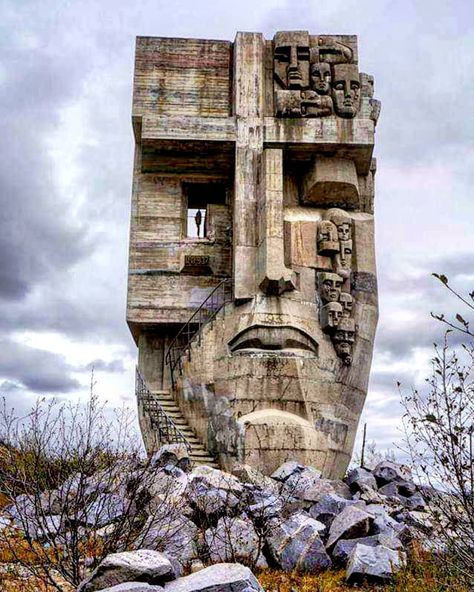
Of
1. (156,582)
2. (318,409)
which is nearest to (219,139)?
(318,409)

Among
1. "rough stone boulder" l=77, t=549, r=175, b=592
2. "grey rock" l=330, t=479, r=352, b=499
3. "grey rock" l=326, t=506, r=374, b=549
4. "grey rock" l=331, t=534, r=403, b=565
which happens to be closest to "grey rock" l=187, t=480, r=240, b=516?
"grey rock" l=326, t=506, r=374, b=549

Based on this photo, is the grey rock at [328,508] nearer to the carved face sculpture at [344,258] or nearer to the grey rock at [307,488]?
the grey rock at [307,488]

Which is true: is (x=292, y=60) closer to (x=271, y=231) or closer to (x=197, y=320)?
(x=271, y=231)

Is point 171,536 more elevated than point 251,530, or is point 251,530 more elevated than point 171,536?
point 251,530

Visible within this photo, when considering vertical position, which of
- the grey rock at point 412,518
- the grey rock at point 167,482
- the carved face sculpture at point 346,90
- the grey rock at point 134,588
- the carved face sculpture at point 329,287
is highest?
the carved face sculpture at point 346,90

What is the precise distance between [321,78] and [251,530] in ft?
38.8

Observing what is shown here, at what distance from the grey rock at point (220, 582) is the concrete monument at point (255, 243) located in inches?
338

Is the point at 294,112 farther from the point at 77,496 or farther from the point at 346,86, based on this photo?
the point at 77,496

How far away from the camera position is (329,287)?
1623cm

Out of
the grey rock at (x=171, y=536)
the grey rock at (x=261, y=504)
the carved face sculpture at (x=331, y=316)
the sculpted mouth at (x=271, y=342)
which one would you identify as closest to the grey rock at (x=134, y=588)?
the grey rock at (x=171, y=536)

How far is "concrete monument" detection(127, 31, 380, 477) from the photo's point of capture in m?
15.4

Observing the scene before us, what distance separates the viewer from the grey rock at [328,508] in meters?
10.5

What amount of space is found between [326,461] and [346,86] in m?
8.73

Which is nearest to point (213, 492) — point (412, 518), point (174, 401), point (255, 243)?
point (412, 518)
